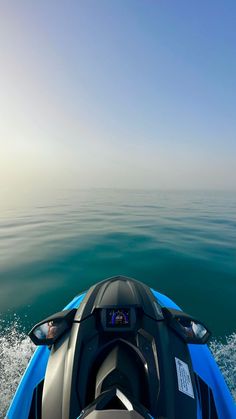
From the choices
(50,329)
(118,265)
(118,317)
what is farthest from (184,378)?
(118,265)

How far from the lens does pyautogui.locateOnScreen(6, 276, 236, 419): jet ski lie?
1.34m

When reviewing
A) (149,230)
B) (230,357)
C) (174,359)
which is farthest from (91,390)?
(149,230)

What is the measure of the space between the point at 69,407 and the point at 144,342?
2.12 feet

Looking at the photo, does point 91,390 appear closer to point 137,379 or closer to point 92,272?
point 137,379

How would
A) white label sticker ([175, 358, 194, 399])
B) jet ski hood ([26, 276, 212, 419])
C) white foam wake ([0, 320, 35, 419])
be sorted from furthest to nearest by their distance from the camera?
white foam wake ([0, 320, 35, 419]) < white label sticker ([175, 358, 194, 399]) < jet ski hood ([26, 276, 212, 419])

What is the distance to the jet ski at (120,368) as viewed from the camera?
1343 mm

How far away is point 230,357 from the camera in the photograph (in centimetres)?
298

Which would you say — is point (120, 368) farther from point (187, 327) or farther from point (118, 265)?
point (118, 265)

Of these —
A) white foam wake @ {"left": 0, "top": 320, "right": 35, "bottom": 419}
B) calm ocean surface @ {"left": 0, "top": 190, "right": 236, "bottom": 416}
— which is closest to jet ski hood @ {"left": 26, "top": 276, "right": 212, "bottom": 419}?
white foam wake @ {"left": 0, "top": 320, "right": 35, "bottom": 419}

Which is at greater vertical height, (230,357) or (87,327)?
(87,327)

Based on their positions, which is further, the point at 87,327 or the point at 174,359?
the point at 87,327

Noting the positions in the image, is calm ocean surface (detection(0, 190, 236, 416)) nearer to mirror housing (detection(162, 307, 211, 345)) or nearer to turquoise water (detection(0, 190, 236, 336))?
turquoise water (detection(0, 190, 236, 336))

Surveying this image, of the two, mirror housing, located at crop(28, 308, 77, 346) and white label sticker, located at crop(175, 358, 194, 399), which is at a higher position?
mirror housing, located at crop(28, 308, 77, 346)

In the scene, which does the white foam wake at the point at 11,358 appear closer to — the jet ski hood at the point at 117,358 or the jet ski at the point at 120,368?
the jet ski at the point at 120,368
